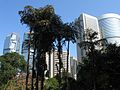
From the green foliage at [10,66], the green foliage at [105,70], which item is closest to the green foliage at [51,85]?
the green foliage at [10,66]

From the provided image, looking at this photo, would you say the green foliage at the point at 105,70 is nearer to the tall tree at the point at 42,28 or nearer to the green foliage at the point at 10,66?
the tall tree at the point at 42,28

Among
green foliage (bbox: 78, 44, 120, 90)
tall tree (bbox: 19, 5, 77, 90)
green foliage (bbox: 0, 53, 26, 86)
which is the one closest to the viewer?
tall tree (bbox: 19, 5, 77, 90)

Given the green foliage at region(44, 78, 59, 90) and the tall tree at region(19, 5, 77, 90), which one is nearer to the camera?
the tall tree at region(19, 5, 77, 90)

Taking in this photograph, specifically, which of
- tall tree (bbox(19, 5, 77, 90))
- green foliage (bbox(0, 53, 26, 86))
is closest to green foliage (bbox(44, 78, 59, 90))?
green foliage (bbox(0, 53, 26, 86))

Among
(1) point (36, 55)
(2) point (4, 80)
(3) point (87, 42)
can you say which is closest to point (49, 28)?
(1) point (36, 55)

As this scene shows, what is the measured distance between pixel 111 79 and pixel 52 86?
792 inches

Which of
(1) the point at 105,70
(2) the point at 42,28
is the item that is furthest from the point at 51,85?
(2) the point at 42,28

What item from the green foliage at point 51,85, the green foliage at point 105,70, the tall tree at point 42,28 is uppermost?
the tall tree at point 42,28

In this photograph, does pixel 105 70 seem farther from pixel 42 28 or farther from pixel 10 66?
pixel 10 66

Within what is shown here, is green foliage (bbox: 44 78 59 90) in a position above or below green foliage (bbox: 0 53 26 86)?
below

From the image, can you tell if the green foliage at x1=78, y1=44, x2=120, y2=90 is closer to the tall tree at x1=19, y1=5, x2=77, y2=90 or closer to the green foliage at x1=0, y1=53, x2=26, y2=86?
the tall tree at x1=19, y1=5, x2=77, y2=90

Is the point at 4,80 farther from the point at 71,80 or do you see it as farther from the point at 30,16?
the point at 30,16

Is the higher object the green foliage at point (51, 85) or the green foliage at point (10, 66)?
the green foliage at point (10, 66)

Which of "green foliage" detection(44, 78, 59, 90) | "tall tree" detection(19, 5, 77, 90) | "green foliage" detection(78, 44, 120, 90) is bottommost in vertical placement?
"green foliage" detection(44, 78, 59, 90)
